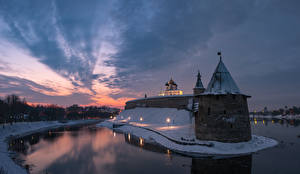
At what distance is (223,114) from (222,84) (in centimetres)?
354

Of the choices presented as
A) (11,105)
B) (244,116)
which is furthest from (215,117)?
(11,105)

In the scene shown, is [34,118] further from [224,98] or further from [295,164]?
[295,164]

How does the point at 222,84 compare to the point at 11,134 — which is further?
the point at 11,134

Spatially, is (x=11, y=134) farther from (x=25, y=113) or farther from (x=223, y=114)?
(x=25, y=113)

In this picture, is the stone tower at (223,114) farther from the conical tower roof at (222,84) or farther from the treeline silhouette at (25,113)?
the treeline silhouette at (25,113)

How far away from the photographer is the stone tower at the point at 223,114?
2073cm

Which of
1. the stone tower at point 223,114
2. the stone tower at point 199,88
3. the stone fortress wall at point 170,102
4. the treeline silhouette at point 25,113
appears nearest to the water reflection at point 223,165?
the stone tower at point 223,114

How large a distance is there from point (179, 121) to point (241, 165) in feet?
89.7

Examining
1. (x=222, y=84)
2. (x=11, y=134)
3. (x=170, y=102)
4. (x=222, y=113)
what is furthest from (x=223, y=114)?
(x=11, y=134)

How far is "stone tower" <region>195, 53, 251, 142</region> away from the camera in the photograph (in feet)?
68.0

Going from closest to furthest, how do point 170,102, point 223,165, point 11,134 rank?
1. point 223,165
2. point 11,134
3. point 170,102

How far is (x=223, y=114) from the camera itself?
822 inches

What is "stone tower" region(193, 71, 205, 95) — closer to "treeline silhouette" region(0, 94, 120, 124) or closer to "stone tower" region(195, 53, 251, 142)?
"stone tower" region(195, 53, 251, 142)

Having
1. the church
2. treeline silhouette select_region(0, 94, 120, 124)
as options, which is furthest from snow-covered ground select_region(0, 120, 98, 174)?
the church
